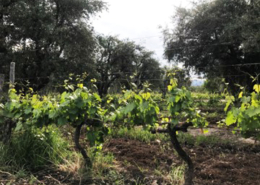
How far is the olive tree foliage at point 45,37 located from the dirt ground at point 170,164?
8.00 metres

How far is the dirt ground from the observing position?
2721mm

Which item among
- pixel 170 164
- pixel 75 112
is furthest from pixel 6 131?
pixel 170 164

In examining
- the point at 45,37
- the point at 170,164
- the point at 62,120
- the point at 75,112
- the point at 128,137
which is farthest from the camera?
the point at 45,37

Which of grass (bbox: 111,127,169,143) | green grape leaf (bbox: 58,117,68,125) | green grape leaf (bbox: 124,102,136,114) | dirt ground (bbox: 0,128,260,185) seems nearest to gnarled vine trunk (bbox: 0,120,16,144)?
dirt ground (bbox: 0,128,260,185)

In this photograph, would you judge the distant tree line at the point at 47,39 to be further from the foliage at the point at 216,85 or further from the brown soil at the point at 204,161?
the brown soil at the point at 204,161

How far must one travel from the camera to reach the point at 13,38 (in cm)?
1174

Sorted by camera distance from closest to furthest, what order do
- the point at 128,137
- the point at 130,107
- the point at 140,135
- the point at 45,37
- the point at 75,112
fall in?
the point at 130,107
the point at 75,112
the point at 140,135
the point at 128,137
the point at 45,37

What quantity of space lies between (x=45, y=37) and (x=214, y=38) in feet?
28.0

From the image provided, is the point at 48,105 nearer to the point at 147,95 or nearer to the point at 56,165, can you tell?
the point at 56,165

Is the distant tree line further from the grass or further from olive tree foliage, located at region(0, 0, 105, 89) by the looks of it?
the grass

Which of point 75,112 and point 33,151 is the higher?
point 75,112

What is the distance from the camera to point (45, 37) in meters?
11.7

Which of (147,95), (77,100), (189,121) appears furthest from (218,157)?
(77,100)

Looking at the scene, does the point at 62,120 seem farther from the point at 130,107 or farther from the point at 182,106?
the point at 182,106
